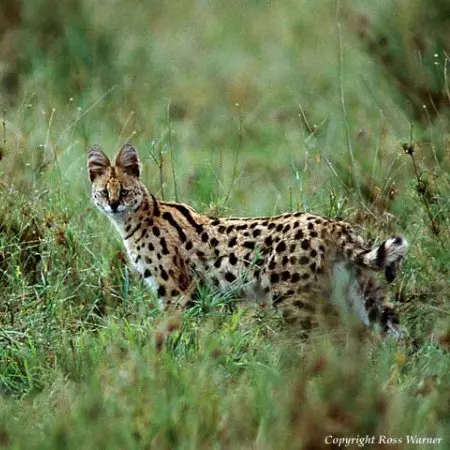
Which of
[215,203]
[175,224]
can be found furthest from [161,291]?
[215,203]

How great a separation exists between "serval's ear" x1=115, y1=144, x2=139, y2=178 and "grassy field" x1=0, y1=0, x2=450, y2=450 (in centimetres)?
17

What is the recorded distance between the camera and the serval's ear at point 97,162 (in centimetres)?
806

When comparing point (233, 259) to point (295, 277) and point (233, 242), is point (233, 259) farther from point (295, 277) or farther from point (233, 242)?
point (295, 277)

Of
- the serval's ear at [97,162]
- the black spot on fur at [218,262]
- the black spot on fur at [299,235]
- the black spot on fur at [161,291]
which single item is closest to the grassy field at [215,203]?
the black spot on fur at [161,291]

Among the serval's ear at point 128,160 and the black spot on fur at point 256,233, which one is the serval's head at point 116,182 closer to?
the serval's ear at point 128,160

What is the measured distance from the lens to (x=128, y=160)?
809 centimetres

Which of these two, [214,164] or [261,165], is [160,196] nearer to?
[214,164]

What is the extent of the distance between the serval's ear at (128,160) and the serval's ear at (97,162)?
0.23 ft

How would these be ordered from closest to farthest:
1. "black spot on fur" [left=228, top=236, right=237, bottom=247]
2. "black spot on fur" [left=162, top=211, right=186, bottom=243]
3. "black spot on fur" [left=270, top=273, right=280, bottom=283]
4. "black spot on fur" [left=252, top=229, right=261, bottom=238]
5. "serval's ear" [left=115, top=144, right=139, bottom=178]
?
1. "black spot on fur" [left=270, top=273, right=280, bottom=283]
2. "black spot on fur" [left=252, top=229, right=261, bottom=238]
3. "black spot on fur" [left=228, top=236, right=237, bottom=247]
4. "black spot on fur" [left=162, top=211, right=186, bottom=243]
5. "serval's ear" [left=115, top=144, right=139, bottom=178]

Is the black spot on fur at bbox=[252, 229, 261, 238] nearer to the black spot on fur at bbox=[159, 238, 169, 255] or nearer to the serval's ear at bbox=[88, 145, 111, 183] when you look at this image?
the black spot on fur at bbox=[159, 238, 169, 255]

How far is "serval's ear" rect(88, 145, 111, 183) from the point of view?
26.5 ft

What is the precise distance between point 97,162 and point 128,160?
0.58ft

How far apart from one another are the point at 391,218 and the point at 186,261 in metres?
1.18

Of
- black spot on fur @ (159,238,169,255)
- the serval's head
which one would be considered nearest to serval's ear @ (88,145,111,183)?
the serval's head
